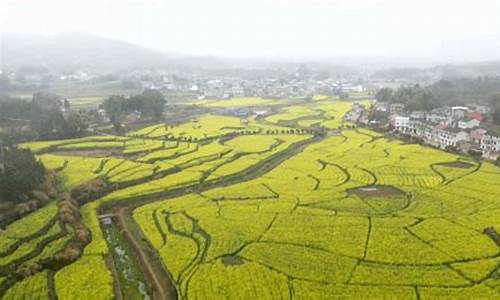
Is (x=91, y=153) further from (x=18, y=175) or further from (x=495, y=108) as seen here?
(x=495, y=108)

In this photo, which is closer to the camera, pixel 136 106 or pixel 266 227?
pixel 266 227

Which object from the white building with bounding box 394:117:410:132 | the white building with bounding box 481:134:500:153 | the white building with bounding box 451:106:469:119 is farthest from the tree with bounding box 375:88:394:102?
the white building with bounding box 481:134:500:153

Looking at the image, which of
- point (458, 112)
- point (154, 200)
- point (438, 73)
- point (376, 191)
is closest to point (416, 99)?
point (458, 112)

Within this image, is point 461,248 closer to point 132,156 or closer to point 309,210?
point 309,210

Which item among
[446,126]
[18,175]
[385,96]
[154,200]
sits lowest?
[154,200]

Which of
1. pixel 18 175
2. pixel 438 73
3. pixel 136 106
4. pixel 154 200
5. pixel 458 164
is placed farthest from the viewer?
pixel 438 73

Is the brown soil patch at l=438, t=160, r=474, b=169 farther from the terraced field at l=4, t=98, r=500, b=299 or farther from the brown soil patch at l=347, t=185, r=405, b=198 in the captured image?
the brown soil patch at l=347, t=185, r=405, b=198

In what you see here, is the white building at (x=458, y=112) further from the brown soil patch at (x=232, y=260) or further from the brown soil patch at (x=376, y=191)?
the brown soil patch at (x=232, y=260)

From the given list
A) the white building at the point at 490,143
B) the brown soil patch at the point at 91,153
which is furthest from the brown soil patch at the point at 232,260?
the white building at the point at 490,143
